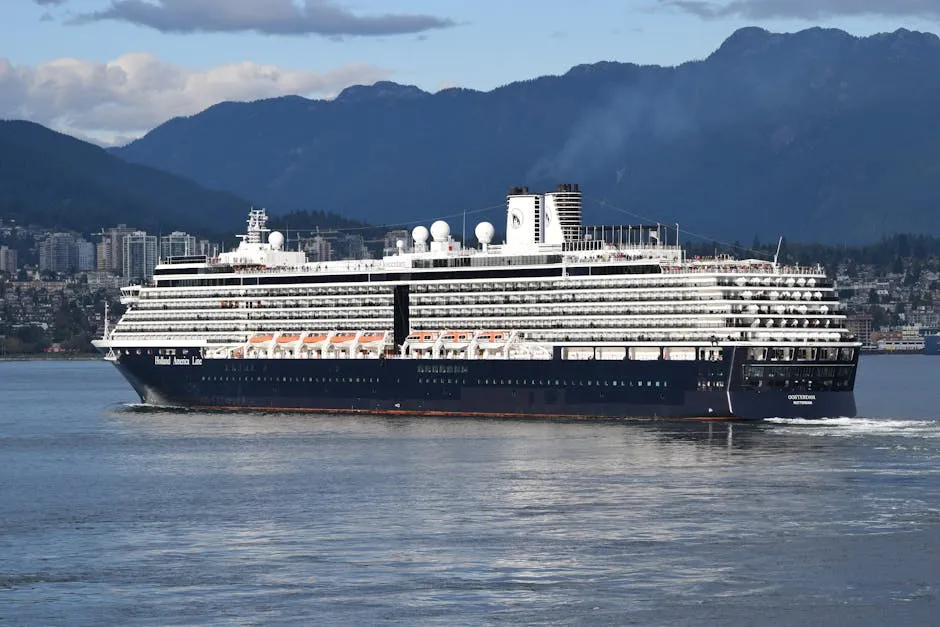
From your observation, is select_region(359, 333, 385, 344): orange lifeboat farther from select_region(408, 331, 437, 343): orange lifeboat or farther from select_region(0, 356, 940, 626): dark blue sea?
select_region(0, 356, 940, 626): dark blue sea

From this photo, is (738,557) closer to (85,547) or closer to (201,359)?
(85,547)

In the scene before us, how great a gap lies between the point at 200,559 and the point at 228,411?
53.5 meters

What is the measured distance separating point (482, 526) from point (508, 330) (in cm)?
4217

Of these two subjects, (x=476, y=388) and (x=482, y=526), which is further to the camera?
(x=476, y=388)

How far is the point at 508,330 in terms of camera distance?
9662 centimetres

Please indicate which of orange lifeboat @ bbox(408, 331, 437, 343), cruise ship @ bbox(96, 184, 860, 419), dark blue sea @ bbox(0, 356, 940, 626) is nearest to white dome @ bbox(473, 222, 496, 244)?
cruise ship @ bbox(96, 184, 860, 419)

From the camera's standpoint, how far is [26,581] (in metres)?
47.4

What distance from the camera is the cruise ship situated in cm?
8594

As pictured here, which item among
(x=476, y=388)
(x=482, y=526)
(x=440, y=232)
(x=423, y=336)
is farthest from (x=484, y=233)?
(x=482, y=526)

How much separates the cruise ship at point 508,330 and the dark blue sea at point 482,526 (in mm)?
2756

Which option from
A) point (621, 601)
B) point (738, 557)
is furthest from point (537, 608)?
point (738, 557)

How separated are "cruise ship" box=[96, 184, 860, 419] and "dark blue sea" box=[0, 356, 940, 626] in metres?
2.76

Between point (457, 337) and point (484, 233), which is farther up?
point (484, 233)

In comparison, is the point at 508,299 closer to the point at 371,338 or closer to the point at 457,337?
the point at 457,337
